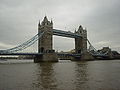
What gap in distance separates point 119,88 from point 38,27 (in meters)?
64.7

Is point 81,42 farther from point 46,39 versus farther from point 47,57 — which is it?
point 47,57

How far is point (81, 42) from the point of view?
308ft

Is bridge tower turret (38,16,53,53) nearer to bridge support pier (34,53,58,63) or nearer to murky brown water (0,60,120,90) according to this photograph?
bridge support pier (34,53,58,63)

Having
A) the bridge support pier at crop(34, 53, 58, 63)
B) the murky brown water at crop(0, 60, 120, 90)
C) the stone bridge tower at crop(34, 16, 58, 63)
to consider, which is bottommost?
the murky brown water at crop(0, 60, 120, 90)

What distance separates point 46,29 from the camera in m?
67.3

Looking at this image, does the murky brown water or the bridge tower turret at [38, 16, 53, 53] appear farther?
the bridge tower turret at [38, 16, 53, 53]

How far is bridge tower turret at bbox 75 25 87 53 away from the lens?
304 feet

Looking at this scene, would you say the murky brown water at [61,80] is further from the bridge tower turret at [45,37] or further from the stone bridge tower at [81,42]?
the stone bridge tower at [81,42]

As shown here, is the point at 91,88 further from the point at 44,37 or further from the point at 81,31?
the point at 81,31

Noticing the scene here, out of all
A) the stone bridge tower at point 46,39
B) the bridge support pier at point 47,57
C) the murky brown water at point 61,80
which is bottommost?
the murky brown water at point 61,80

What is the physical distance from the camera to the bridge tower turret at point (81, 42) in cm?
9275

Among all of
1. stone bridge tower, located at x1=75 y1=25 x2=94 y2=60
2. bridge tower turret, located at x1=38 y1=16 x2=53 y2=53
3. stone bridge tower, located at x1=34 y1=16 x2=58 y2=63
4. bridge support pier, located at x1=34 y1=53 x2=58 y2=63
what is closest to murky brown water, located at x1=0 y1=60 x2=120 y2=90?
bridge support pier, located at x1=34 y1=53 x2=58 y2=63

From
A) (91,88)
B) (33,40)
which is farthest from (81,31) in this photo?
(91,88)

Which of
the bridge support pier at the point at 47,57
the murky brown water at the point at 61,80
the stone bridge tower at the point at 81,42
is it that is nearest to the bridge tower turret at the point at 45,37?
the bridge support pier at the point at 47,57
